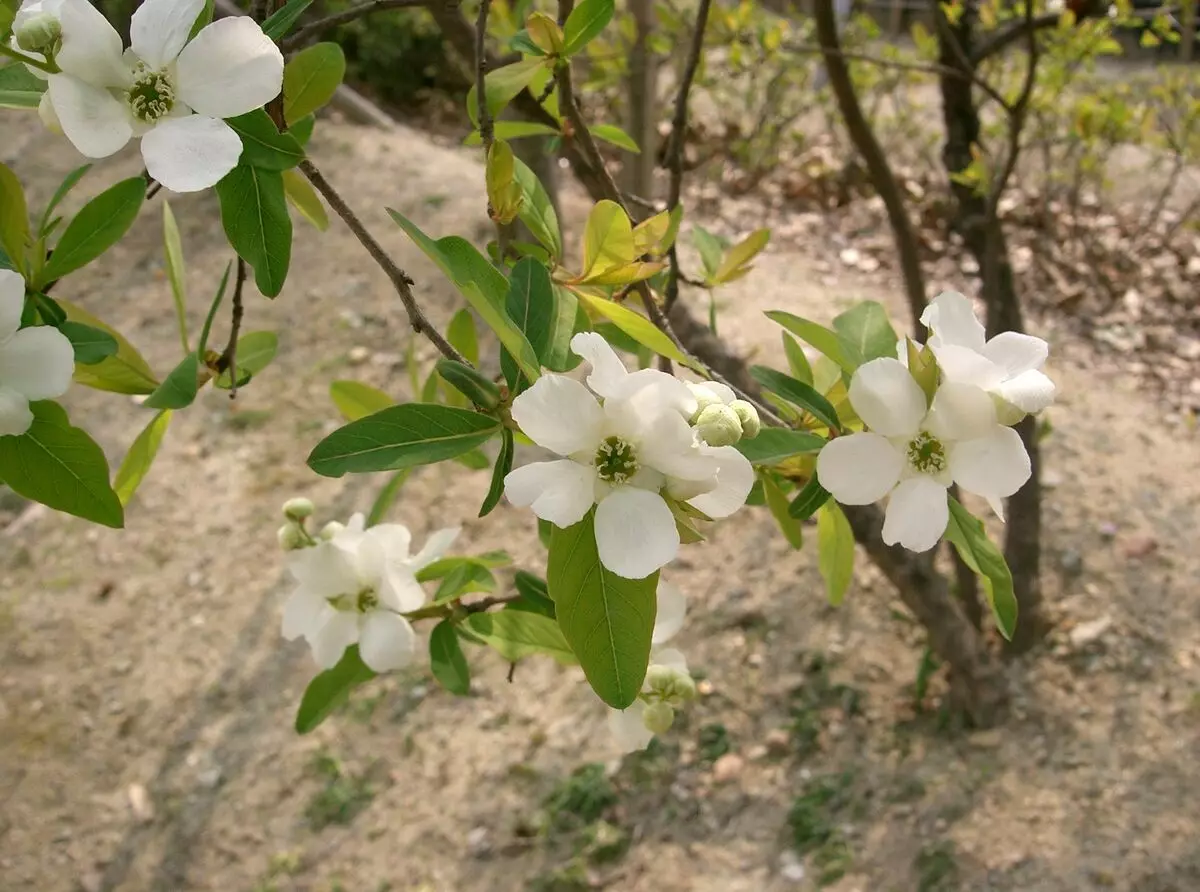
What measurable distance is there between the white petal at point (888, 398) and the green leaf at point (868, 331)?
5.2 inches

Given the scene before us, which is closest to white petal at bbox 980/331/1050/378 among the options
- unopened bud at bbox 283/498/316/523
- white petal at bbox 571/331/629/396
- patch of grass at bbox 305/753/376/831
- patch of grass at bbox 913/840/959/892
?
white petal at bbox 571/331/629/396

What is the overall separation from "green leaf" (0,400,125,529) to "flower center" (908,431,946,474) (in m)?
0.42

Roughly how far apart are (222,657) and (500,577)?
0.60m

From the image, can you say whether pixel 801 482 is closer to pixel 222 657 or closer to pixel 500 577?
pixel 500 577

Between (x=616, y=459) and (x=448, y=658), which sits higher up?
(x=616, y=459)

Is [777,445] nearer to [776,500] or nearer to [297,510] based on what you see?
[776,500]

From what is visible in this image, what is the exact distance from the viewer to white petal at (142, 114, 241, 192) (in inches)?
18.1

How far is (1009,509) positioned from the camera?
5.81 ft

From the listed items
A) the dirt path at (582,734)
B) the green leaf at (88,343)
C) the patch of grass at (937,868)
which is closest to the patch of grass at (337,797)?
the dirt path at (582,734)

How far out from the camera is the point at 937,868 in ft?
4.83

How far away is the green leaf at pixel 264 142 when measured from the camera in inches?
20.2

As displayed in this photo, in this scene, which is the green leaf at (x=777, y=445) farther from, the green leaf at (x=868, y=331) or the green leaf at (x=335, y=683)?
the green leaf at (x=335, y=683)

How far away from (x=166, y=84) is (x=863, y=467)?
0.41 metres

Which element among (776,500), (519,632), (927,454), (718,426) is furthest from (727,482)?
(519,632)
